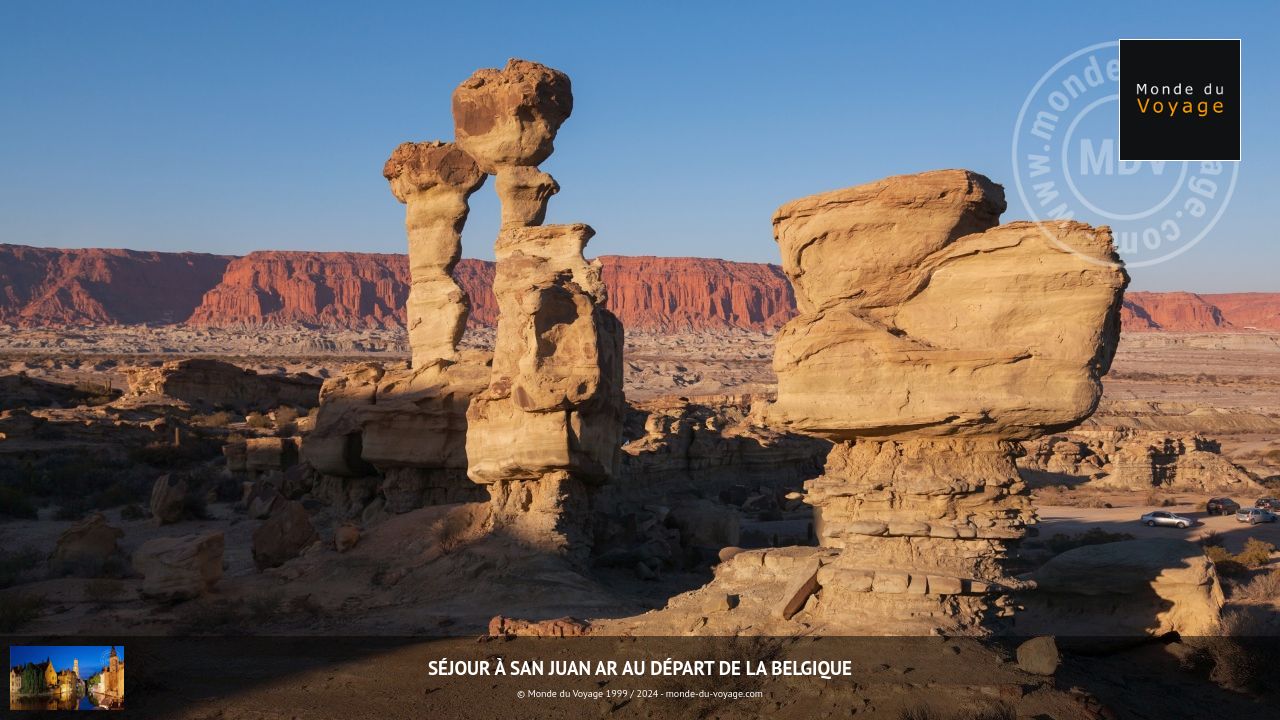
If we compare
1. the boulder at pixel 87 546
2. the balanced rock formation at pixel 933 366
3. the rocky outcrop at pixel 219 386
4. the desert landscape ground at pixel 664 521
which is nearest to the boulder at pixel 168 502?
the desert landscape ground at pixel 664 521

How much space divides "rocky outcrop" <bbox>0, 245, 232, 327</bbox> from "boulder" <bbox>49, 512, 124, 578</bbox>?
12920cm

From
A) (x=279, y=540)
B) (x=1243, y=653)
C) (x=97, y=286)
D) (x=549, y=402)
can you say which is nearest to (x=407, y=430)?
(x=279, y=540)

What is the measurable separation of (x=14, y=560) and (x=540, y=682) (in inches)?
418

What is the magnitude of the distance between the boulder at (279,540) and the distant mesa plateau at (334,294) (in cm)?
12432

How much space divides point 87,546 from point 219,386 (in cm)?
2827

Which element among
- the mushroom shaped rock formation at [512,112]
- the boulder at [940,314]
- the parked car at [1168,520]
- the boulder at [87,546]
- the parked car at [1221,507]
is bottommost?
the parked car at [1221,507]

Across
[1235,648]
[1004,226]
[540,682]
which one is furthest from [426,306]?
[1235,648]

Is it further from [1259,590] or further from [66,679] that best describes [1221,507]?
[66,679]

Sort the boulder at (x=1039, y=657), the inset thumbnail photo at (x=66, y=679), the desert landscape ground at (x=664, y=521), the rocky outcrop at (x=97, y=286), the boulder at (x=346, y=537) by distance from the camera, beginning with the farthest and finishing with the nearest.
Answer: the rocky outcrop at (x=97, y=286), the boulder at (x=346, y=537), the inset thumbnail photo at (x=66, y=679), the desert landscape ground at (x=664, y=521), the boulder at (x=1039, y=657)

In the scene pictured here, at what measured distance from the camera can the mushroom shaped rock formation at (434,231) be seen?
17.7 m

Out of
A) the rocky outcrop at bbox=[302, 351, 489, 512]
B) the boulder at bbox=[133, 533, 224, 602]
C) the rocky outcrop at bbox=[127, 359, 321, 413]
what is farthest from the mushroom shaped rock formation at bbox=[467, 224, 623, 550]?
the rocky outcrop at bbox=[127, 359, 321, 413]

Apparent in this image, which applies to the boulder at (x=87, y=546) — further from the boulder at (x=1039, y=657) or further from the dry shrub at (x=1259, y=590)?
the dry shrub at (x=1259, y=590)

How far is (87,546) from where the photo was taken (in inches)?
618

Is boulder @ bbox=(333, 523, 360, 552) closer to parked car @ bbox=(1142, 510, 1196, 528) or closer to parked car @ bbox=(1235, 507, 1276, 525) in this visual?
parked car @ bbox=(1142, 510, 1196, 528)
